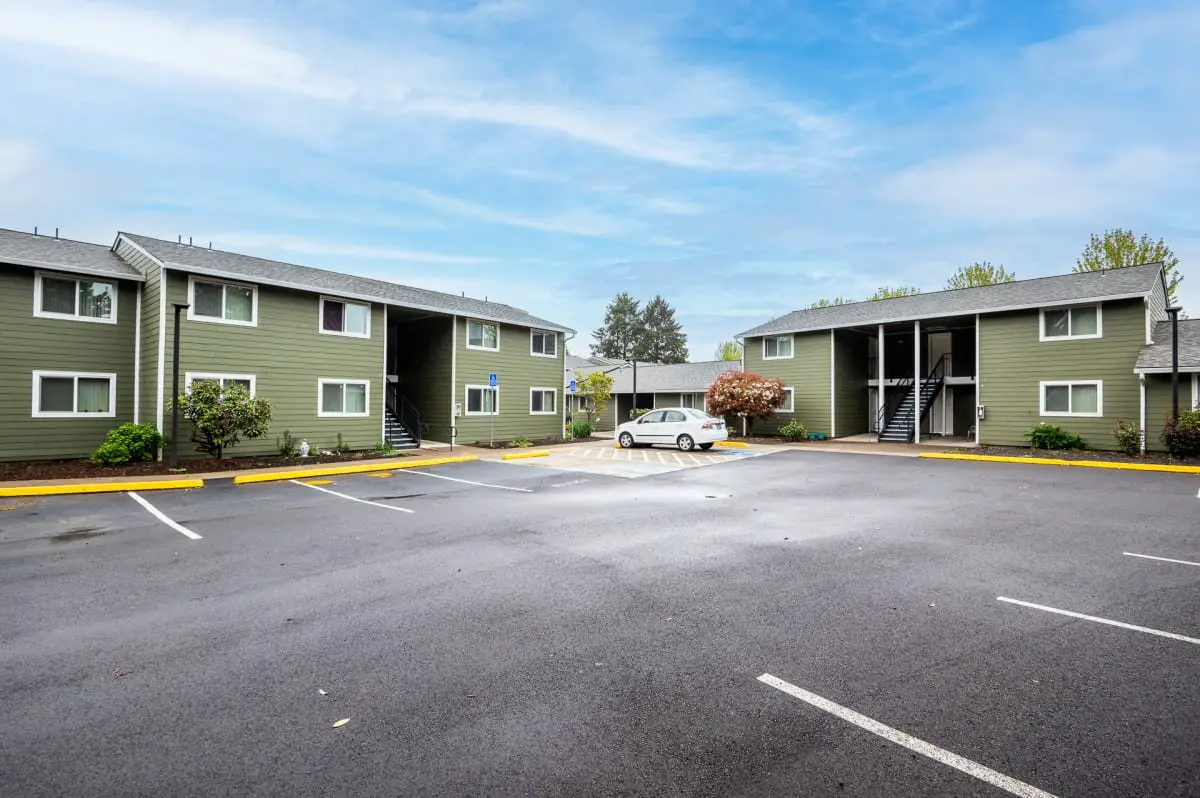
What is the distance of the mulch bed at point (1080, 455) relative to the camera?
15.1 m

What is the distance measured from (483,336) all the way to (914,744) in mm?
21445

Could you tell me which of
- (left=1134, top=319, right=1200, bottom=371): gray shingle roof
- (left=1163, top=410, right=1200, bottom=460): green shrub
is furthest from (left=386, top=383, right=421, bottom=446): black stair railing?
(left=1134, top=319, right=1200, bottom=371): gray shingle roof

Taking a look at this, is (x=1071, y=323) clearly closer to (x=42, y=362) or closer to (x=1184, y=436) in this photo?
(x=1184, y=436)

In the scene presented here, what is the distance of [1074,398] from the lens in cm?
1881

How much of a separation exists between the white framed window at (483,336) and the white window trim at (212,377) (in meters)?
→ 7.82

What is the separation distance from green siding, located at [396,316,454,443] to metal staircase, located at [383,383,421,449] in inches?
14.6

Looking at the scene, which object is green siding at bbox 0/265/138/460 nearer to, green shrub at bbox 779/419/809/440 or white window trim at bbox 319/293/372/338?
white window trim at bbox 319/293/372/338

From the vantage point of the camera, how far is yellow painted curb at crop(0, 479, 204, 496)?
34.8 feet

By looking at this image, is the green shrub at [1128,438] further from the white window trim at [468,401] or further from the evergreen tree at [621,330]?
the evergreen tree at [621,330]

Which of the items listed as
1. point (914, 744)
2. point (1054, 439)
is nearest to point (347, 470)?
point (914, 744)

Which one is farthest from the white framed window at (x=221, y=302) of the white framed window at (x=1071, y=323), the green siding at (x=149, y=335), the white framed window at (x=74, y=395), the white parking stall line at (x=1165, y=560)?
the white framed window at (x=1071, y=323)

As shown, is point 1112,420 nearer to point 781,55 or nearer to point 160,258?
point 781,55

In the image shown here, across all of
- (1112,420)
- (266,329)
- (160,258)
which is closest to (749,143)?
(1112,420)

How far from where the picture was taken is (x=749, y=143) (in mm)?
23750
